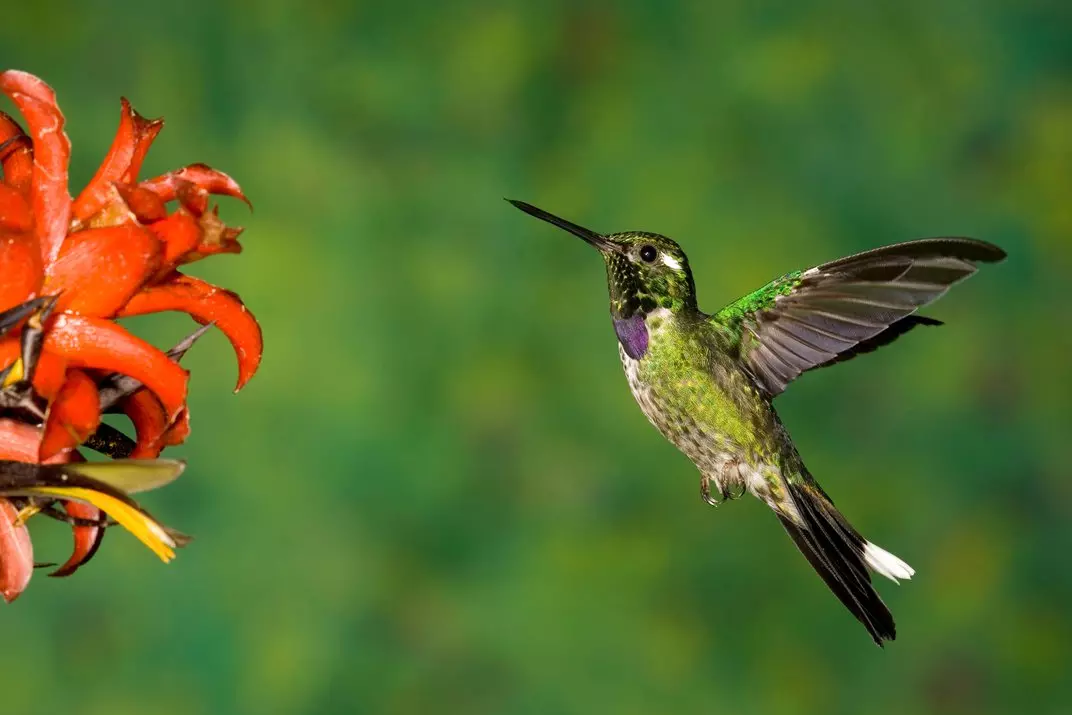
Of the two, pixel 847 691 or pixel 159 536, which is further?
pixel 847 691

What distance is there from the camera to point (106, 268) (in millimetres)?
387

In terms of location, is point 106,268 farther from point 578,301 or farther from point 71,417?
point 578,301

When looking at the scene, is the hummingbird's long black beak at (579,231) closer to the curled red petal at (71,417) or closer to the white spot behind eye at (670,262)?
the white spot behind eye at (670,262)

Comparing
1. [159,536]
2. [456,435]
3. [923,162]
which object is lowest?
[456,435]

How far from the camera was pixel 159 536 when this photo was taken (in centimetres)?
36

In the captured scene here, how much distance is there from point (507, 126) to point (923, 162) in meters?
0.50

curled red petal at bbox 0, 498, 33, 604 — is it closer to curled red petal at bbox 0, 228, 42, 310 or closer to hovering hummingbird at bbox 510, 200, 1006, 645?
curled red petal at bbox 0, 228, 42, 310

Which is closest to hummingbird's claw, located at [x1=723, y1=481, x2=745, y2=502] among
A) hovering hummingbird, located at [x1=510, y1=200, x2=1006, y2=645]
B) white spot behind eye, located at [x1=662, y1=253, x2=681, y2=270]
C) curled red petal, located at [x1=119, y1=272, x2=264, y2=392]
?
hovering hummingbird, located at [x1=510, y1=200, x2=1006, y2=645]

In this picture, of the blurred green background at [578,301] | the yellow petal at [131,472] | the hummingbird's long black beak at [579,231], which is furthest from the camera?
the blurred green background at [578,301]

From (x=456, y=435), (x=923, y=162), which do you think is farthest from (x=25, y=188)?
(x=923, y=162)

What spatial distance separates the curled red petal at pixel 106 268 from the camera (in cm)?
39

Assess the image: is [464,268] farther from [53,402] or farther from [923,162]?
[53,402]

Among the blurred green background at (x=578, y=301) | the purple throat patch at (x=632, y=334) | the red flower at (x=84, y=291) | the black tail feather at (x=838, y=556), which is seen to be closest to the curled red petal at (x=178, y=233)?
the red flower at (x=84, y=291)

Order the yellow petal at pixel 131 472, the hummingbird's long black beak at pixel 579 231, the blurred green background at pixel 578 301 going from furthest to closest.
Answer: the blurred green background at pixel 578 301 → the hummingbird's long black beak at pixel 579 231 → the yellow petal at pixel 131 472
